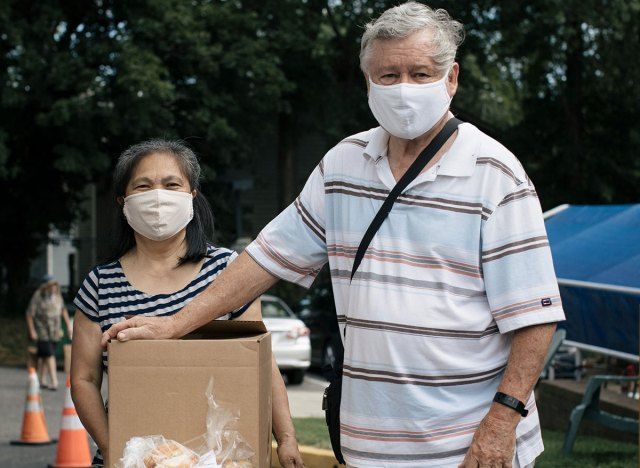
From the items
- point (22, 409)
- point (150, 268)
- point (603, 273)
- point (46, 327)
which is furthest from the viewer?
point (46, 327)

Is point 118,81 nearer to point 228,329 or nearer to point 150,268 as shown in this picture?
point 150,268

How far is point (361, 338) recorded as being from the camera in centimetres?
306

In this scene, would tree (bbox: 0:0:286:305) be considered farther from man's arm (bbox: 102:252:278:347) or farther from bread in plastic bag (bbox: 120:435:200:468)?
bread in plastic bag (bbox: 120:435:200:468)

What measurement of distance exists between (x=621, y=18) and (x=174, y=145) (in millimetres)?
23226

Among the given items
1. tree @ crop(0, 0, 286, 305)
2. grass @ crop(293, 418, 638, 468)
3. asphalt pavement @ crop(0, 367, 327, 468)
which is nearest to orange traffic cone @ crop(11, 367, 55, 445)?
asphalt pavement @ crop(0, 367, 327, 468)

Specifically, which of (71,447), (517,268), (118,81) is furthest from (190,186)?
(118,81)

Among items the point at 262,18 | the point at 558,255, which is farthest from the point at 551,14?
the point at 558,255

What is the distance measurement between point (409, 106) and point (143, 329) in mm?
928

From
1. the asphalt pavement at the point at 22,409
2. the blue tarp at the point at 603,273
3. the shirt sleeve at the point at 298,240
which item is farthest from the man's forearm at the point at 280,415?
the asphalt pavement at the point at 22,409

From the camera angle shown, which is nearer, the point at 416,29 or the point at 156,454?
the point at 156,454

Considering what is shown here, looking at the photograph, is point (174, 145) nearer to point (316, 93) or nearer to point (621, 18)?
point (621, 18)

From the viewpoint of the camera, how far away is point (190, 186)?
379 cm

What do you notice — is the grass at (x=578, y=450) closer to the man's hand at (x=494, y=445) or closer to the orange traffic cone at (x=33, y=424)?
the orange traffic cone at (x=33, y=424)

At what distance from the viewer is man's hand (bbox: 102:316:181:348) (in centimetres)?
309
